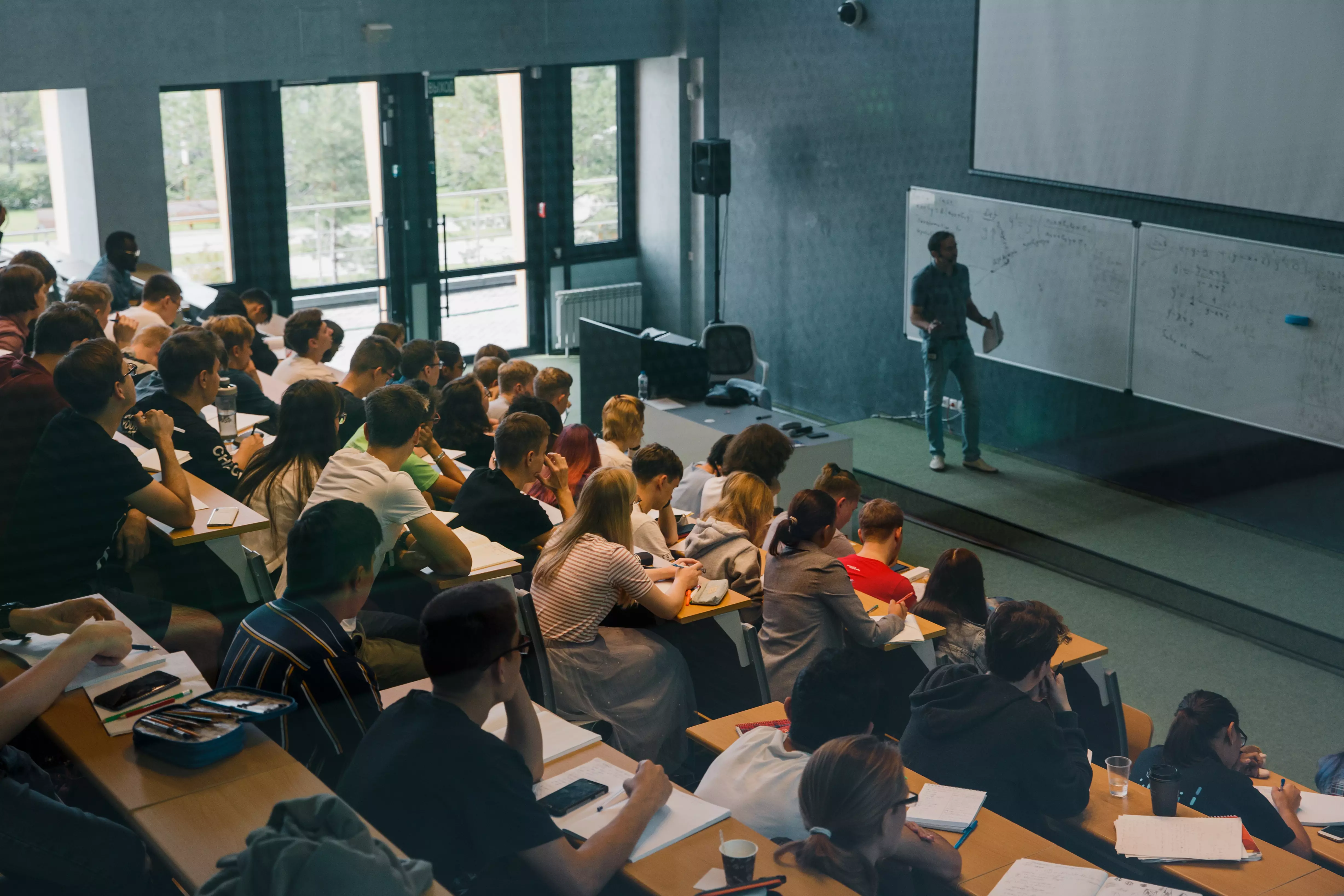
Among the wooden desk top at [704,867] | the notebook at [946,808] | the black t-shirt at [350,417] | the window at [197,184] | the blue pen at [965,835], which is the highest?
the window at [197,184]

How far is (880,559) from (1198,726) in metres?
0.87

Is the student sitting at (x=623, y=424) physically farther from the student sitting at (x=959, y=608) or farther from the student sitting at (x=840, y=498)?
the student sitting at (x=959, y=608)

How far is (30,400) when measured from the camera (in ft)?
9.25

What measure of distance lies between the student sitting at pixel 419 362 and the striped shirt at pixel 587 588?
59.0 inches

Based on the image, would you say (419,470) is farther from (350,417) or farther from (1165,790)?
(1165,790)

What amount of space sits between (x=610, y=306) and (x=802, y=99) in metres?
1.40

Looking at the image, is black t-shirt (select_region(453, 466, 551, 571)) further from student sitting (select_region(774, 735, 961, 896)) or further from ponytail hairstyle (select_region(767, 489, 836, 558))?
student sitting (select_region(774, 735, 961, 896))

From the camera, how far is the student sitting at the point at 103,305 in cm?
385

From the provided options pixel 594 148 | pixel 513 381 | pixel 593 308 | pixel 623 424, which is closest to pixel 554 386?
pixel 513 381

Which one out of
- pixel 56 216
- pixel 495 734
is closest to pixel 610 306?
pixel 56 216

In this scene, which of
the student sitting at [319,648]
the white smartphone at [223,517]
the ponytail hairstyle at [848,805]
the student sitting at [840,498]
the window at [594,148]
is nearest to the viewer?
the ponytail hairstyle at [848,805]

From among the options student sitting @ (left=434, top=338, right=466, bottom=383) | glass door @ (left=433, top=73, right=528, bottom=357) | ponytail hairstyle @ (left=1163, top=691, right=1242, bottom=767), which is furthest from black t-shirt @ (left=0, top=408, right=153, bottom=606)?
glass door @ (left=433, top=73, right=528, bottom=357)

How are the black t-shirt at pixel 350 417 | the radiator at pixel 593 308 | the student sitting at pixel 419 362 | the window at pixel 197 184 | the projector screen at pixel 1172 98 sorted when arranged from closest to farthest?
the black t-shirt at pixel 350 417 → the projector screen at pixel 1172 98 → the student sitting at pixel 419 362 → the window at pixel 197 184 → the radiator at pixel 593 308

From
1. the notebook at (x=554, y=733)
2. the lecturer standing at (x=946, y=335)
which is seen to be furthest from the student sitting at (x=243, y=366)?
the lecturer standing at (x=946, y=335)
